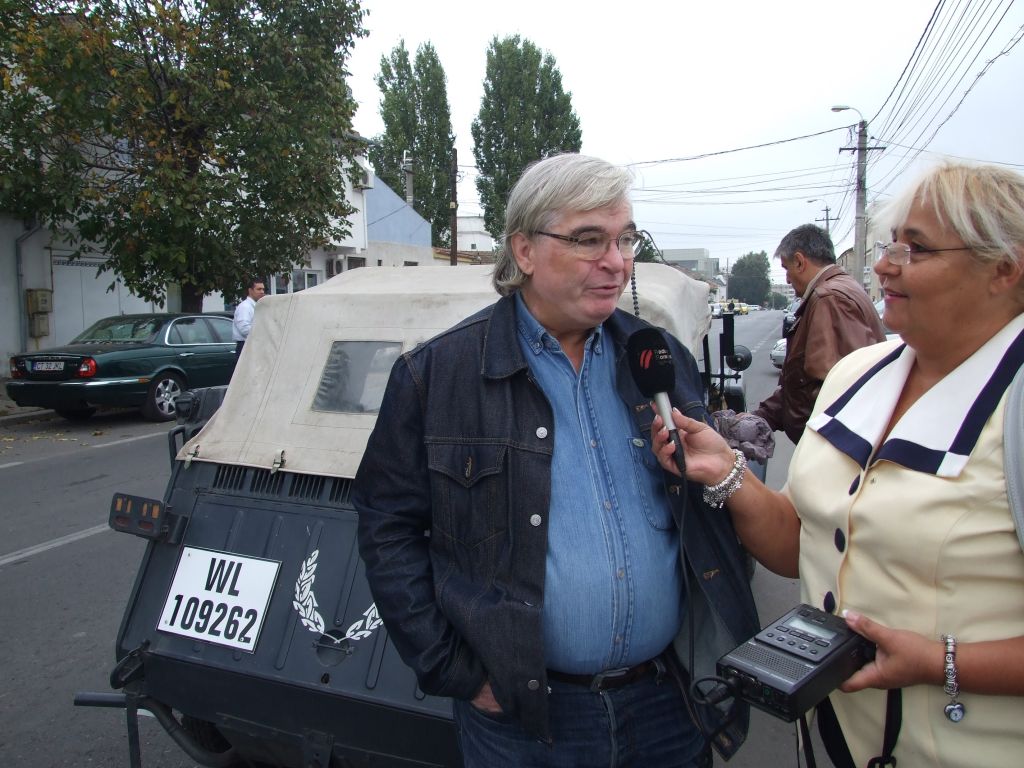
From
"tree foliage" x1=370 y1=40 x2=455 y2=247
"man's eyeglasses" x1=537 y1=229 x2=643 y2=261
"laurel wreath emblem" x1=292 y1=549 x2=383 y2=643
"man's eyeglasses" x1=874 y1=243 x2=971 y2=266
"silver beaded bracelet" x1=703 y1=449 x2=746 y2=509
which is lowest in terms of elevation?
"laurel wreath emblem" x1=292 y1=549 x2=383 y2=643

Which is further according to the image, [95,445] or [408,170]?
[408,170]

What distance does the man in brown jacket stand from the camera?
157 inches

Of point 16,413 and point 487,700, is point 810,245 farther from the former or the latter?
point 16,413

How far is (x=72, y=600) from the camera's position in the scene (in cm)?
491

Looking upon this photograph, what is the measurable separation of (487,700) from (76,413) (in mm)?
12128

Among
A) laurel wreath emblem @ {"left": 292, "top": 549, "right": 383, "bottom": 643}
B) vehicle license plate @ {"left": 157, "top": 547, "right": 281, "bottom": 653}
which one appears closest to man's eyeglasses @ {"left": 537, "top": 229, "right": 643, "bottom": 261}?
laurel wreath emblem @ {"left": 292, "top": 549, "right": 383, "bottom": 643}

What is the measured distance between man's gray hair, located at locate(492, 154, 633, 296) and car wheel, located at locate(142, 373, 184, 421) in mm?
10820

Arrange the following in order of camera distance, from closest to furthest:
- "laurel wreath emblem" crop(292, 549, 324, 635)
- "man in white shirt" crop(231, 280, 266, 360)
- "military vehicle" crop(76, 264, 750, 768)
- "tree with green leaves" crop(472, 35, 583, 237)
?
"military vehicle" crop(76, 264, 750, 768)
"laurel wreath emblem" crop(292, 549, 324, 635)
"man in white shirt" crop(231, 280, 266, 360)
"tree with green leaves" crop(472, 35, 583, 237)

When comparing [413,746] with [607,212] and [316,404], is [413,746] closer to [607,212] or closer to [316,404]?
[316,404]

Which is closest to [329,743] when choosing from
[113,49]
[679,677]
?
[679,677]

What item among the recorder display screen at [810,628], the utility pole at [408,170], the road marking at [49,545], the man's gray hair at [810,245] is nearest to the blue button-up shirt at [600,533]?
the recorder display screen at [810,628]

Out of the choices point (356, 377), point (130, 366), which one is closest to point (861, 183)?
point (130, 366)

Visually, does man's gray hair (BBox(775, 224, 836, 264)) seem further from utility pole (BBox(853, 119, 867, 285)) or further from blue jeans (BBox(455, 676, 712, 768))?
utility pole (BBox(853, 119, 867, 285))

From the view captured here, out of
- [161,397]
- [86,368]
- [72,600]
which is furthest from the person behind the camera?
[161,397]
